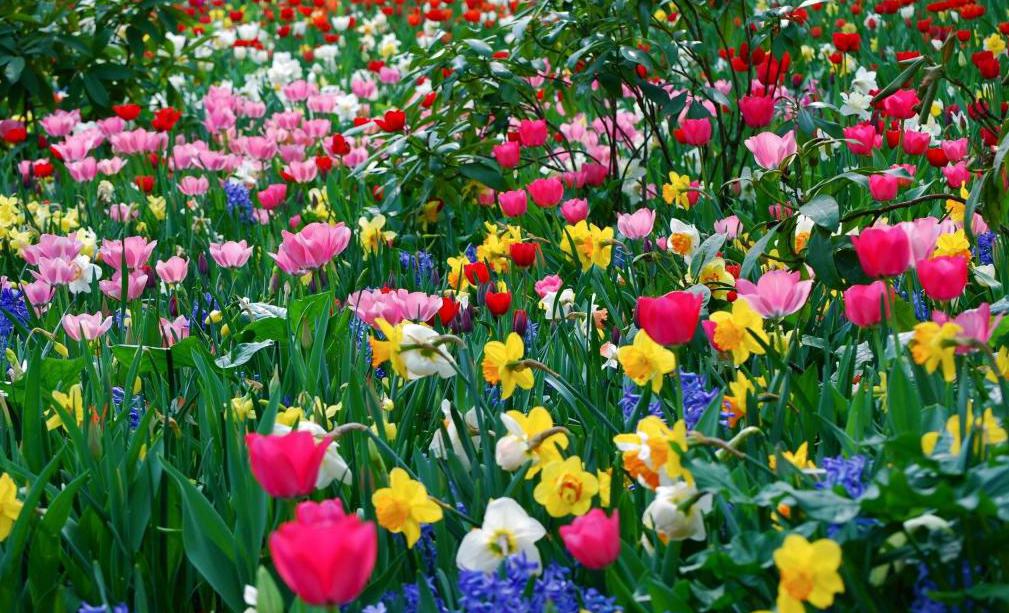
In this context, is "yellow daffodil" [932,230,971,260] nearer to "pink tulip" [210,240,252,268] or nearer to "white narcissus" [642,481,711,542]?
"white narcissus" [642,481,711,542]

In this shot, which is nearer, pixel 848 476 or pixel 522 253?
pixel 848 476

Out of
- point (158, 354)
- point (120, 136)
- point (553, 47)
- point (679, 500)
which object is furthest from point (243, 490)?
point (120, 136)

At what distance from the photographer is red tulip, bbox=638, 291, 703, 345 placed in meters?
1.23

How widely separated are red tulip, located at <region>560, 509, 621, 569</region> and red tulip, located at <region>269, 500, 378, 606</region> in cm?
26

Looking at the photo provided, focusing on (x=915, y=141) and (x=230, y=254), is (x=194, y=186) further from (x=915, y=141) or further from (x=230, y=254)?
(x=915, y=141)

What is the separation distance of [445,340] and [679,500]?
0.35m

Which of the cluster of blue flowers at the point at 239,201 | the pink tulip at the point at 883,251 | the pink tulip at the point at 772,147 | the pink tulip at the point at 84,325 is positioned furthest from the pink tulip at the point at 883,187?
the cluster of blue flowers at the point at 239,201

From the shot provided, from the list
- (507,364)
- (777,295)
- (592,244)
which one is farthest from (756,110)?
(507,364)

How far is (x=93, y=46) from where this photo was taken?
4.52 m

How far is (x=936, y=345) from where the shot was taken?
44.1 inches

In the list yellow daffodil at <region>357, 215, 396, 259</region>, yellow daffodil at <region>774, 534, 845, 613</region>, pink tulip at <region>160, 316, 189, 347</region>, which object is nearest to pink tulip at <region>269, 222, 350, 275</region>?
pink tulip at <region>160, 316, 189, 347</region>

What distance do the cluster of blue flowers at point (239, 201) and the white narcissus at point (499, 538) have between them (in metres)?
2.69

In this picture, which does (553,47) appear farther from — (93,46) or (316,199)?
(93,46)

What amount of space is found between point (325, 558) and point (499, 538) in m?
0.38
